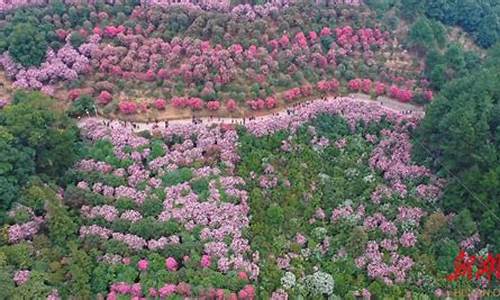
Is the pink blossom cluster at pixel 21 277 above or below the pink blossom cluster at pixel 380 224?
below

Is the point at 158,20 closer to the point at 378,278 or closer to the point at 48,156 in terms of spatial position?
the point at 48,156

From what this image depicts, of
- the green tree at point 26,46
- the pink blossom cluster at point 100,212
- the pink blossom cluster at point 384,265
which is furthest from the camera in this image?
the green tree at point 26,46

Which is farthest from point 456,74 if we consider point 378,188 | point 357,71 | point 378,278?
point 378,278

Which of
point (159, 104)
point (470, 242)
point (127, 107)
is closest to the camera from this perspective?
point (470, 242)

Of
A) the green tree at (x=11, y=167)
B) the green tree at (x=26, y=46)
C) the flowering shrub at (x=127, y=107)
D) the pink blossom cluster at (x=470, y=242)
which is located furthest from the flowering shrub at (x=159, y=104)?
the pink blossom cluster at (x=470, y=242)

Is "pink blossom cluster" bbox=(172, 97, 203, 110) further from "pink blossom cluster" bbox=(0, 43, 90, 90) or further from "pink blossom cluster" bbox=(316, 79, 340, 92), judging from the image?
"pink blossom cluster" bbox=(316, 79, 340, 92)

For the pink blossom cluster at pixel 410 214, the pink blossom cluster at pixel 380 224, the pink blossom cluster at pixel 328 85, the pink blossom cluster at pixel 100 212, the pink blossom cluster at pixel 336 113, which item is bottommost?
the pink blossom cluster at pixel 100 212

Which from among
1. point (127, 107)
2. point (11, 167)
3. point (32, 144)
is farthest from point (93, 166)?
point (127, 107)

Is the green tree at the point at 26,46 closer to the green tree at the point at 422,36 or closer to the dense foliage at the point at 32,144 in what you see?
the dense foliage at the point at 32,144

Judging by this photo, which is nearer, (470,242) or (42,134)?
(470,242)

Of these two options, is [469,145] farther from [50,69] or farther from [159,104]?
[50,69]

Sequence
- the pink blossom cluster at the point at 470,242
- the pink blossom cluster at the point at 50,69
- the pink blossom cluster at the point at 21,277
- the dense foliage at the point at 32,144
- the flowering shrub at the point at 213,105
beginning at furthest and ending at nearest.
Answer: the pink blossom cluster at the point at 50,69 → the flowering shrub at the point at 213,105 → the pink blossom cluster at the point at 470,242 → the dense foliage at the point at 32,144 → the pink blossom cluster at the point at 21,277
